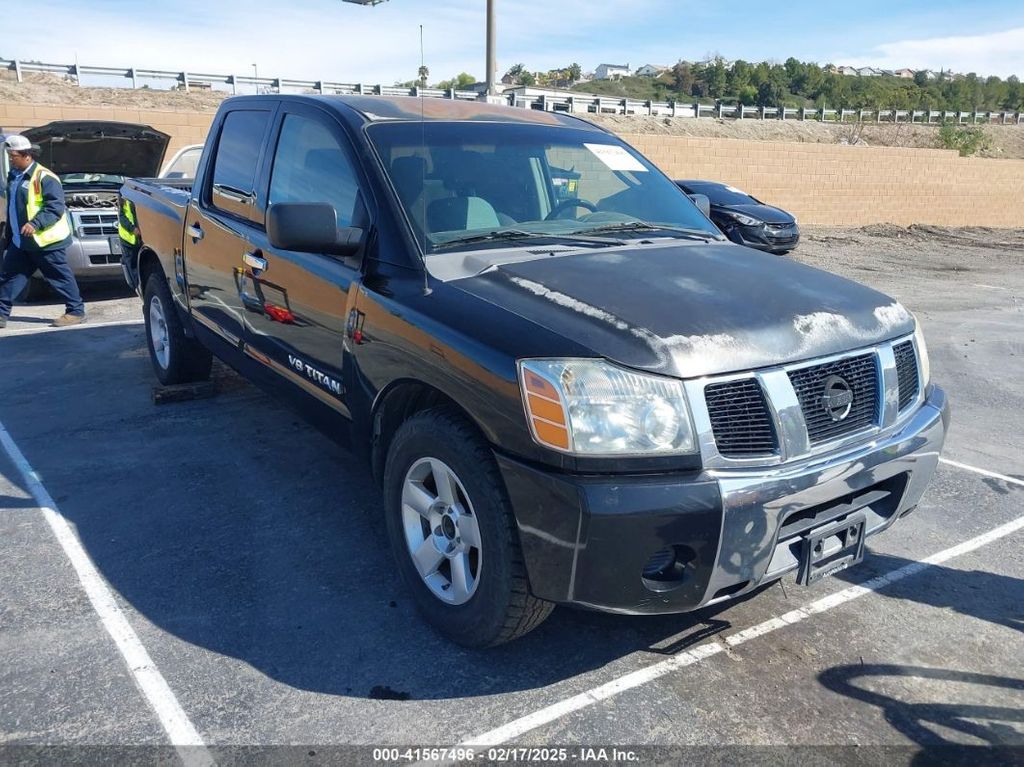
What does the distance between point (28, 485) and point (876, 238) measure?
22227mm

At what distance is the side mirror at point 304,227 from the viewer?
316cm

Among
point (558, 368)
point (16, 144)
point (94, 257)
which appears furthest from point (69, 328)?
point (558, 368)

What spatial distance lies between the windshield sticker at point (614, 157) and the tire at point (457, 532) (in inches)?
76.6

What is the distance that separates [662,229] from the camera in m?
3.88

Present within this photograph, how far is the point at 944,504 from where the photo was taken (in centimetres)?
448

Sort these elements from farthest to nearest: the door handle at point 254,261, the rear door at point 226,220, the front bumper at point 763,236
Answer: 1. the front bumper at point 763,236
2. the rear door at point 226,220
3. the door handle at point 254,261

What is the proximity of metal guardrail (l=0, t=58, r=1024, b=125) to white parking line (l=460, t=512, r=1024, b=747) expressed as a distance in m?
2.61

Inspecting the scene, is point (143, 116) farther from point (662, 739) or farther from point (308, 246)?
point (662, 739)

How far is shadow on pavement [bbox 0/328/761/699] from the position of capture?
3004mm

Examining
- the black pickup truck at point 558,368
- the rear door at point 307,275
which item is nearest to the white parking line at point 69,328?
the rear door at point 307,275

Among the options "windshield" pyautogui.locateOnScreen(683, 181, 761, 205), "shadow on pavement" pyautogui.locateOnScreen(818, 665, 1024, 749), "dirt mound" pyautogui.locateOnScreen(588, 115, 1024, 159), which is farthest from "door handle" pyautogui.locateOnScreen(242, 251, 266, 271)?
"dirt mound" pyautogui.locateOnScreen(588, 115, 1024, 159)

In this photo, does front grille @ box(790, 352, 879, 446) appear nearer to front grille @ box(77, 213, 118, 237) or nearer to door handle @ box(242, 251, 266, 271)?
door handle @ box(242, 251, 266, 271)

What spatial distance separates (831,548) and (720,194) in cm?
1405

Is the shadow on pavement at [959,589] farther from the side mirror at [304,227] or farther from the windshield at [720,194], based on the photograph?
the windshield at [720,194]
